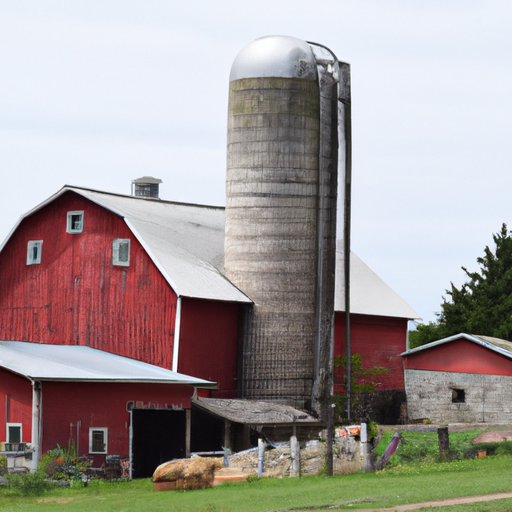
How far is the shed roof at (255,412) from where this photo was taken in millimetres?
39188

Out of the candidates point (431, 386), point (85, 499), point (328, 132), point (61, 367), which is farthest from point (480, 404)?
point (85, 499)

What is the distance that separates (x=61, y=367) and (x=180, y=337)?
5.42 meters

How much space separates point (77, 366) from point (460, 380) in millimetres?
14157

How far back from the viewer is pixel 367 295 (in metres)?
50.5

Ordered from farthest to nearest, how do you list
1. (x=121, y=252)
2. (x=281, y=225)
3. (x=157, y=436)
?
(x=281, y=225), (x=121, y=252), (x=157, y=436)

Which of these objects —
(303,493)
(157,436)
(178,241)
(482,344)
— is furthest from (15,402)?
(482,344)

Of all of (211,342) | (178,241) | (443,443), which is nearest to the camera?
(443,443)

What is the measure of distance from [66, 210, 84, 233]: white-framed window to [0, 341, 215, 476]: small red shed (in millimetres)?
5339

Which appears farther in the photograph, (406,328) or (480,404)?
(406,328)

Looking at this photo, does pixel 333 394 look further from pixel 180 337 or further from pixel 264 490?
pixel 264 490

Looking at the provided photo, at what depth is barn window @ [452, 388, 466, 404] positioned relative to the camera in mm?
46156

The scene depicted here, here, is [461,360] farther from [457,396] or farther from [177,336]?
[177,336]

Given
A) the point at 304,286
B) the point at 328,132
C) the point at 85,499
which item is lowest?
the point at 85,499

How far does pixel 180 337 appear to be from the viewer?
4162 cm
